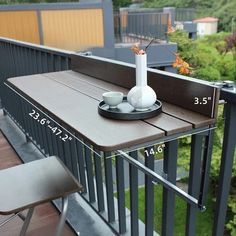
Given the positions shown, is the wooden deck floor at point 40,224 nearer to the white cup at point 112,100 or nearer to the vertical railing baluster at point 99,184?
the vertical railing baluster at point 99,184

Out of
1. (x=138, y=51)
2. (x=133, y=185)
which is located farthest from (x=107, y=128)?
(x=133, y=185)

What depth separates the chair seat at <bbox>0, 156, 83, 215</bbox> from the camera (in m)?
1.23

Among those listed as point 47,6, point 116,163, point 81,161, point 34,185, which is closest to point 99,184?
point 81,161

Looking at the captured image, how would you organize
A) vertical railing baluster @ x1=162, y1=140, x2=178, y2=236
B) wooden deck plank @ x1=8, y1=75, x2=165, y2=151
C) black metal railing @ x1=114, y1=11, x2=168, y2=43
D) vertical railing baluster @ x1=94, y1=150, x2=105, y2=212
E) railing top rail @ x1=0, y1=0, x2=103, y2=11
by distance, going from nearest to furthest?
wooden deck plank @ x1=8, y1=75, x2=165, y2=151 < vertical railing baluster @ x1=162, y1=140, x2=178, y2=236 < vertical railing baluster @ x1=94, y1=150, x2=105, y2=212 < railing top rail @ x1=0, y1=0, x2=103, y2=11 < black metal railing @ x1=114, y1=11, x2=168, y2=43

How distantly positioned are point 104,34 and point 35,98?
809 cm

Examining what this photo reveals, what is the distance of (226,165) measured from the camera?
41.1 inches

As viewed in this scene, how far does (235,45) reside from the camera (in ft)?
75.0

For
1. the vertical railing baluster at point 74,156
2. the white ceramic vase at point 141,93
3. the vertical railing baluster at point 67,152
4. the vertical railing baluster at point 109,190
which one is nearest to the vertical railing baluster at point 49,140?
the vertical railing baluster at point 67,152

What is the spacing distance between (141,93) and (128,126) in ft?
0.45

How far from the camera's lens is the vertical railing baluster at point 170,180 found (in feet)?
3.84

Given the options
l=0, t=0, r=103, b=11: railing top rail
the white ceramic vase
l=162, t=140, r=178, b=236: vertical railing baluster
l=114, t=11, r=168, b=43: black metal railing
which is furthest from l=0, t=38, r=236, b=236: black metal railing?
l=114, t=11, r=168, b=43: black metal railing

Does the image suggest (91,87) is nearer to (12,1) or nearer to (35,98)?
(35,98)

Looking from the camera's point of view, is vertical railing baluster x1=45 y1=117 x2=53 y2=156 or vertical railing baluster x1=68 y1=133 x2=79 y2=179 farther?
vertical railing baluster x1=45 y1=117 x2=53 y2=156

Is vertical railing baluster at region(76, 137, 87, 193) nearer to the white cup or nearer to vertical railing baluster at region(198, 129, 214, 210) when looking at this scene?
the white cup
